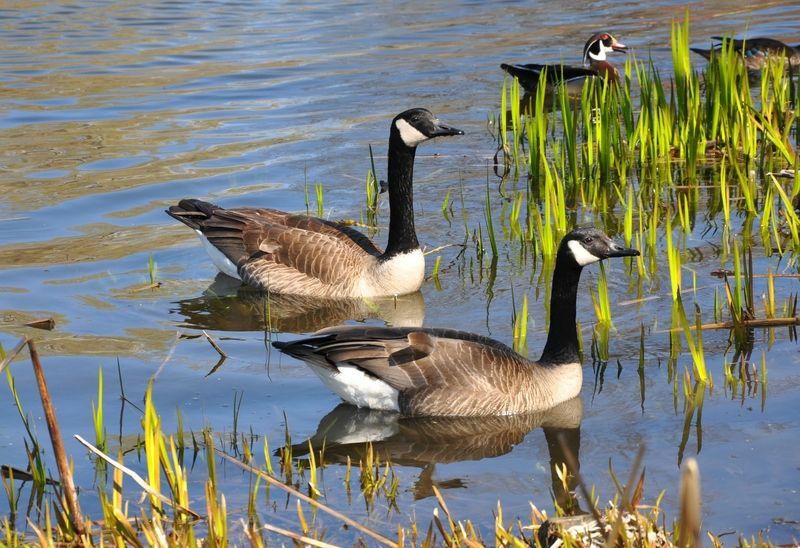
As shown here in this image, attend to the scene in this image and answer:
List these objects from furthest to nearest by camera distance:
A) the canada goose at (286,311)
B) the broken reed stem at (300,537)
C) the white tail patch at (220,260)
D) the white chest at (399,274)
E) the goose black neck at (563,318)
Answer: the white tail patch at (220,260)
the white chest at (399,274)
the canada goose at (286,311)
the goose black neck at (563,318)
the broken reed stem at (300,537)

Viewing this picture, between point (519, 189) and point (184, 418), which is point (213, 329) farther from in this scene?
point (519, 189)

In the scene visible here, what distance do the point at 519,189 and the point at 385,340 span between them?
5.04 metres

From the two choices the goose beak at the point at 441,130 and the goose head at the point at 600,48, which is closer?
the goose beak at the point at 441,130

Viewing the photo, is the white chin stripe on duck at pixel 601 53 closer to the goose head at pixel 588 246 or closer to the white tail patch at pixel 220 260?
the white tail patch at pixel 220 260

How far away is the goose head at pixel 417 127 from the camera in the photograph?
33.2ft

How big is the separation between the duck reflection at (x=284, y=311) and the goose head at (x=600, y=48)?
879 cm

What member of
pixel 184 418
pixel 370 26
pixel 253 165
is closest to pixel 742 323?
pixel 184 418

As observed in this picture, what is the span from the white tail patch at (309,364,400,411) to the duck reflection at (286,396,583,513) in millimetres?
68

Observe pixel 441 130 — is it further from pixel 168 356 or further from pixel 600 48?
pixel 600 48

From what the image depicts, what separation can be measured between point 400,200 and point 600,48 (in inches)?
338

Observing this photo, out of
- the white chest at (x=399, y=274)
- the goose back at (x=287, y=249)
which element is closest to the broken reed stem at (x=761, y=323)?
the white chest at (x=399, y=274)

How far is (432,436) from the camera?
23.7 ft

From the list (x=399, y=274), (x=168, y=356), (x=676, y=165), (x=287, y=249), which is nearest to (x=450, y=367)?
(x=168, y=356)

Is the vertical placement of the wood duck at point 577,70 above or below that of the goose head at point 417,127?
below
